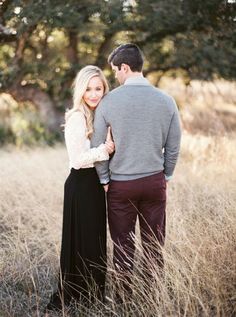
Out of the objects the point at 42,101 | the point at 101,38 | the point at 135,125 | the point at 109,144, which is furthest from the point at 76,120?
the point at 42,101

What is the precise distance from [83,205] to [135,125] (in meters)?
0.80

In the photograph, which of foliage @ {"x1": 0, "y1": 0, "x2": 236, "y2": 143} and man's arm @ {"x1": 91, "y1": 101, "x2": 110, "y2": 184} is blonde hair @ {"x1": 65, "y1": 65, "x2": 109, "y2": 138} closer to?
man's arm @ {"x1": 91, "y1": 101, "x2": 110, "y2": 184}

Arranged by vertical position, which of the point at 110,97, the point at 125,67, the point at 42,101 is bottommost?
the point at 110,97

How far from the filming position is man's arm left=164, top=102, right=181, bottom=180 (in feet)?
13.0

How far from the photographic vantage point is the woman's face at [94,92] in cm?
405

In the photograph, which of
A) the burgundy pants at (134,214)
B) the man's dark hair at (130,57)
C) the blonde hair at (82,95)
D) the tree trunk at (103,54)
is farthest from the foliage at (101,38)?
the burgundy pants at (134,214)

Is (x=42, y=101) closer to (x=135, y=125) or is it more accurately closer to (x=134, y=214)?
(x=134, y=214)

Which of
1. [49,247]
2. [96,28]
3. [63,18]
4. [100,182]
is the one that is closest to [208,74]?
[96,28]

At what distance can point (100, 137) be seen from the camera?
3.89 meters

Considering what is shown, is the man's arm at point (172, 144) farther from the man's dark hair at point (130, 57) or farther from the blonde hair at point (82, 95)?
the blonde hair at point (82, 95)

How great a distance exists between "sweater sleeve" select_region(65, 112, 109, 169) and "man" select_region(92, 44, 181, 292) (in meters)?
0.09

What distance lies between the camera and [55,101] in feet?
42.7

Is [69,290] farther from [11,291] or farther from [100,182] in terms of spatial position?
[100,182]

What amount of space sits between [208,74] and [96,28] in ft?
9.30
